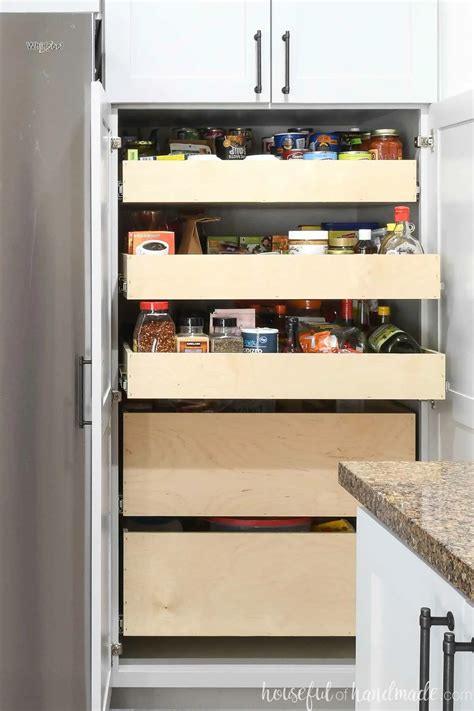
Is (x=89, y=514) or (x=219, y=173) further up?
(x=219, y=173)

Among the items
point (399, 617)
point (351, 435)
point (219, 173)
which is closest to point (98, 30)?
point (219, 173)

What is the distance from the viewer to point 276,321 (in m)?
2.57

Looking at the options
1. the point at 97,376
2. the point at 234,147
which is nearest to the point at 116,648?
the point at 97,376

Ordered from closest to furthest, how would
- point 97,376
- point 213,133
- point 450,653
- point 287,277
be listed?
1. point 450,653
2. point 97,376
3. point 287,277
4. point 213,133

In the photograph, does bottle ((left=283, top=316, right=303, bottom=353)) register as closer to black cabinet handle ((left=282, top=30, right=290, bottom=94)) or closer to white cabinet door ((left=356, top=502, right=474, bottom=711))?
black cabinet handle ((left=282, top=30, right=290, bottom=94))

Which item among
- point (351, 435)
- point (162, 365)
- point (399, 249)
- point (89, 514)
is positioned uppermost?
point (399, 249)

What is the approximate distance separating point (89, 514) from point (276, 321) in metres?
0.81

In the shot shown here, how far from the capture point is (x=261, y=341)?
7.22ft

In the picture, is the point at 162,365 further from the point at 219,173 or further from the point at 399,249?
the point at 399,249

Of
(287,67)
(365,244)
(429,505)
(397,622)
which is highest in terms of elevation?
(287,67)

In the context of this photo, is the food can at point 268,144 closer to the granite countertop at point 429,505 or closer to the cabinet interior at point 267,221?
the cabinet interior at point 267,221

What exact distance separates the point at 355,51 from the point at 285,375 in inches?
34.4

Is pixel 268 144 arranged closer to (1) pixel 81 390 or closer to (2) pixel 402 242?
(2) pixel 402 242

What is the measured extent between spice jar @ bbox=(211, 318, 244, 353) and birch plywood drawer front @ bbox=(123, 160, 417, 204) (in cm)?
31
